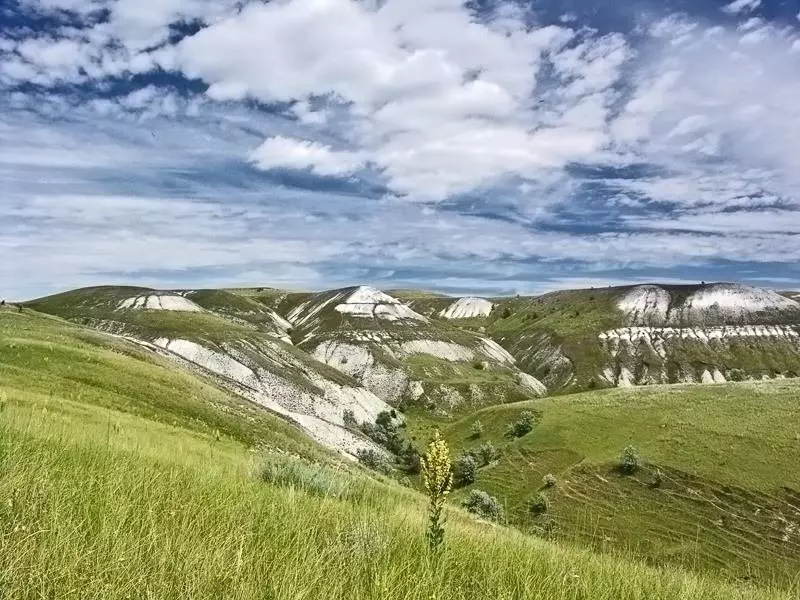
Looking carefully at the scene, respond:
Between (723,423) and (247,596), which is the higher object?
(247,596)

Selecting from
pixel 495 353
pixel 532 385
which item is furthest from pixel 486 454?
pixel 495 353

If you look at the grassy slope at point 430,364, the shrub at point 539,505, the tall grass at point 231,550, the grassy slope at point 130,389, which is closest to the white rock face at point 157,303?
the grassy slope at point 430,364

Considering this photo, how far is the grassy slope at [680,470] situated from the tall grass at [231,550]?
73.0 ft

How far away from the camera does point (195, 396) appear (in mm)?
39719

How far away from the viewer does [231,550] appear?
4234 mm

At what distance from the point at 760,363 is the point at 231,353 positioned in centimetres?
14440

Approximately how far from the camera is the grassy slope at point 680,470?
3531cm

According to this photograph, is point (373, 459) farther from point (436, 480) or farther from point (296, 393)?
point (436, 480)

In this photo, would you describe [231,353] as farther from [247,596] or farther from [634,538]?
[247,596]

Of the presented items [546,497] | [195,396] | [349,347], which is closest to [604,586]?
[195,396]

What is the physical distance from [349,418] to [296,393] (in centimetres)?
866

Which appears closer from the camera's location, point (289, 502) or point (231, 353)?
point (289, 502)

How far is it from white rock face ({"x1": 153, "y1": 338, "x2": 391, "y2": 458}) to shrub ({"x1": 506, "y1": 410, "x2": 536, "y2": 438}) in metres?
15.3

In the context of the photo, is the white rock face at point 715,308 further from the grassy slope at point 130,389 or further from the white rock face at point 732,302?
the grassy slope at point 130,389
